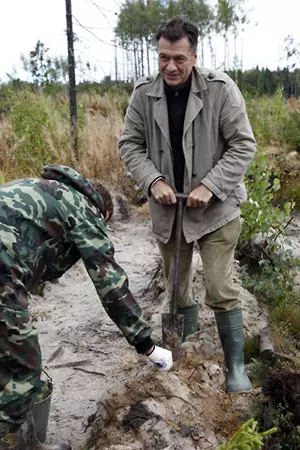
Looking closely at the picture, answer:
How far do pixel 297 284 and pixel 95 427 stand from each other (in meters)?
Answer: 2.44

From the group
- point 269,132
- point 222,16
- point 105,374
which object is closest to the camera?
A: point 105,374

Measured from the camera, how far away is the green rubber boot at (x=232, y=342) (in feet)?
10.1

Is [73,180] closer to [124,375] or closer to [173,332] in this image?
[173,332]

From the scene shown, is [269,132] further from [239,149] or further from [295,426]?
[295,426]

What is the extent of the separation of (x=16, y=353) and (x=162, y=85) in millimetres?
1661

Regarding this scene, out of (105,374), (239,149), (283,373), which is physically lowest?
(105,374)

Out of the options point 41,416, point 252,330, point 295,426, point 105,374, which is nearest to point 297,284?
point 252,330

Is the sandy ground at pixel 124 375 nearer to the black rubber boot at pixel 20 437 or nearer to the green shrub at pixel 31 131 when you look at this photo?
the black rubber boot at pixel 20 437

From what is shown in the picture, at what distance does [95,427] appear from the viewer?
2.72 m

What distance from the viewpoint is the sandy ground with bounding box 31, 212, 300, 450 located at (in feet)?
8.29

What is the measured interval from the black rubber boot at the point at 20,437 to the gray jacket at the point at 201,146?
129 cm

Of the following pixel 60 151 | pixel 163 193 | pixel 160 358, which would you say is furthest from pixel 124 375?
pixel 60 151

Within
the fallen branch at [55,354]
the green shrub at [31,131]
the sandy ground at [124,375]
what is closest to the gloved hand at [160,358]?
the sandy ground at [124,375]

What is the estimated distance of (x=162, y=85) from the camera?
2963 millimetres
